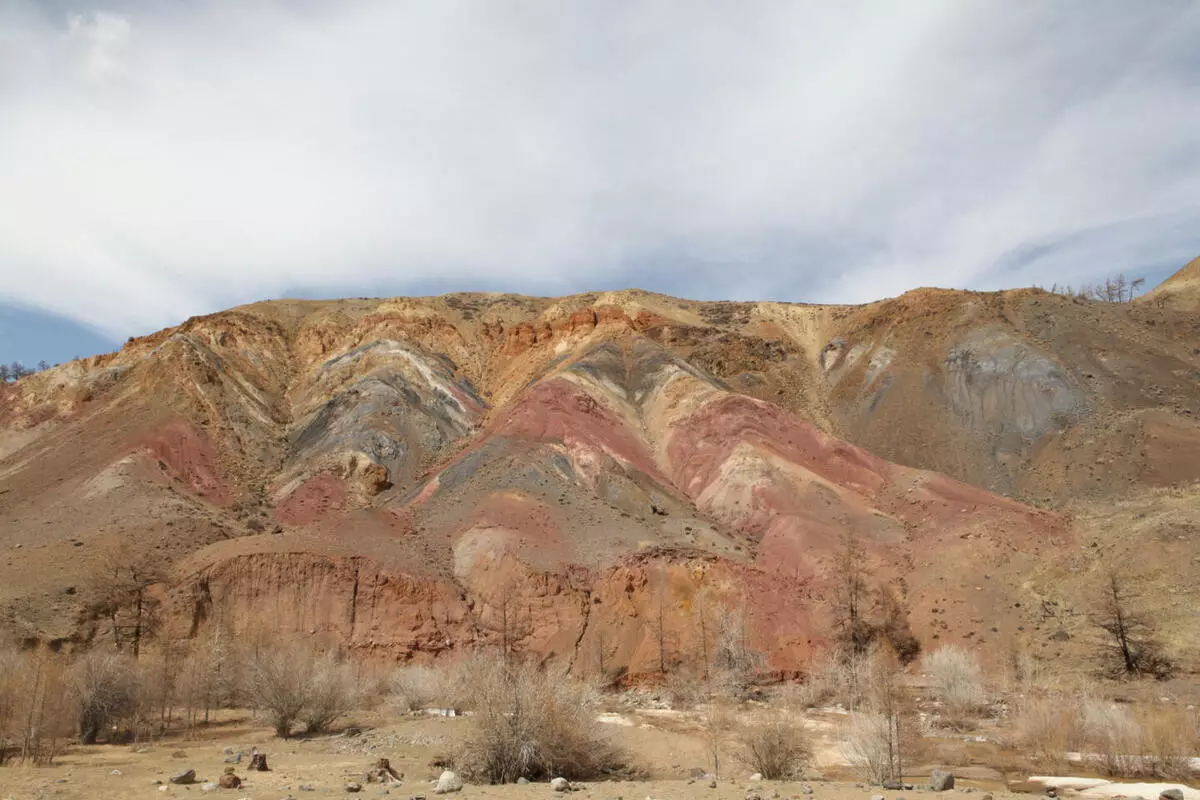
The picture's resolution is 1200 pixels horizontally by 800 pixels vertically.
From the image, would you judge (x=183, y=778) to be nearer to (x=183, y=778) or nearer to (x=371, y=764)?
(x=183, y=778)

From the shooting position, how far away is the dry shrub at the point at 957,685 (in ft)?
83.7

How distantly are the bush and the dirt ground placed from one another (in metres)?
1.15

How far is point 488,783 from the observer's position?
14633mm

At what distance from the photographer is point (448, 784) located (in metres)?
13.7

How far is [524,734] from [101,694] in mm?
14190

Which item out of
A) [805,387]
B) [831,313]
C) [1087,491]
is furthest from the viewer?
[831,313]

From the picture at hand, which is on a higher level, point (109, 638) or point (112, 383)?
point (112, 383)

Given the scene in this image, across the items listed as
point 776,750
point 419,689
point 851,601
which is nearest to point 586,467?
point 851,601

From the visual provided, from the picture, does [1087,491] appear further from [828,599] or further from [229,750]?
[229,750]

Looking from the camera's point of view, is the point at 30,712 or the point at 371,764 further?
the point at 30,712

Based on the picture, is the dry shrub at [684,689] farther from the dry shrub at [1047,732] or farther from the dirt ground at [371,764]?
the dry shrub at [1047,732]

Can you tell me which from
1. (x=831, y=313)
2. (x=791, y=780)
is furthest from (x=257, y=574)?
(x=831, y=313)

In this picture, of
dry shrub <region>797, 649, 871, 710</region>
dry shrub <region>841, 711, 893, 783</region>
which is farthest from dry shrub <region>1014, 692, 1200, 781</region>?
dry shrub <region>797, 649, 871, 710</region>

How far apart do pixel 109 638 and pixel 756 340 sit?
203 ft
